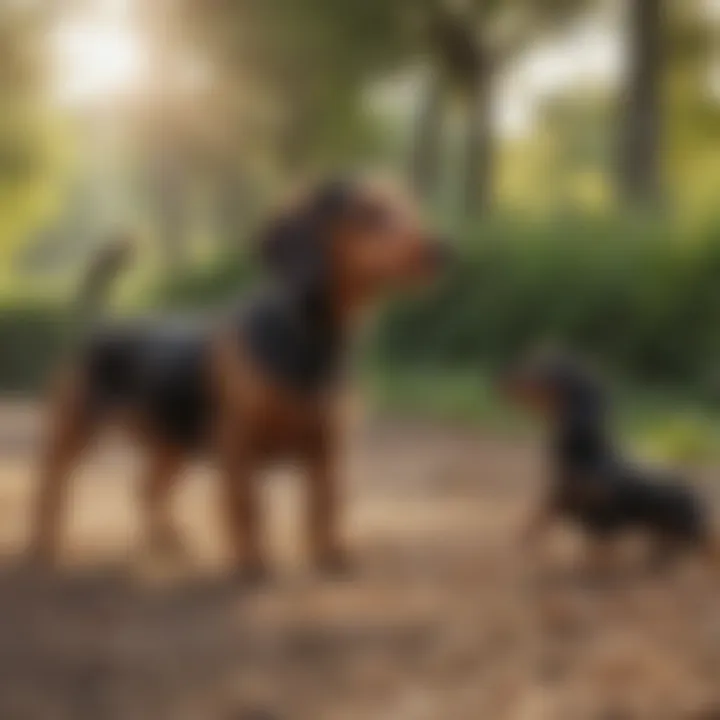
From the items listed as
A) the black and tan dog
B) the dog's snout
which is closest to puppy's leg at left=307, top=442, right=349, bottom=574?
the black and tan dog

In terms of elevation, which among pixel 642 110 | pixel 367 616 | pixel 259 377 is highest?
pixel 642 110

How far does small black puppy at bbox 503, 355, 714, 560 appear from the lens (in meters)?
0.68

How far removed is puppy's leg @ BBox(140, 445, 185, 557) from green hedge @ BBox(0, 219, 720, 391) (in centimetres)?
6

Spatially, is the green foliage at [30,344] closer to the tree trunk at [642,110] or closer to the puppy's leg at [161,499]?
the puppy's leg at [161,499]

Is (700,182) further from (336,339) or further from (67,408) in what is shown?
(67,408)

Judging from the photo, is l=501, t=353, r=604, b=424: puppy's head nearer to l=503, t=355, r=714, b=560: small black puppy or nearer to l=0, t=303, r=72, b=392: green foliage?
l=503, t=355, r=714, b=560: small black puppy

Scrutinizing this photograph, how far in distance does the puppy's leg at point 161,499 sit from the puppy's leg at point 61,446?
30 mm

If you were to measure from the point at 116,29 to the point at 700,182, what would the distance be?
26cm

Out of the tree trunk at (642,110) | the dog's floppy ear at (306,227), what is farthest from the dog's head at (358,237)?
the tree trunk at (642,110)

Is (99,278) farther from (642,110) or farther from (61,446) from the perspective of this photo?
(642,110)

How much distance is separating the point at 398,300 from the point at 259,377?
0.07 meters

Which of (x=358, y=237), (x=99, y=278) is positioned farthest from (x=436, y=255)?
(x=99, y=278)

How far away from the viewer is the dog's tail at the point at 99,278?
25.2 inches

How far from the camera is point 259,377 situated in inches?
27.5
